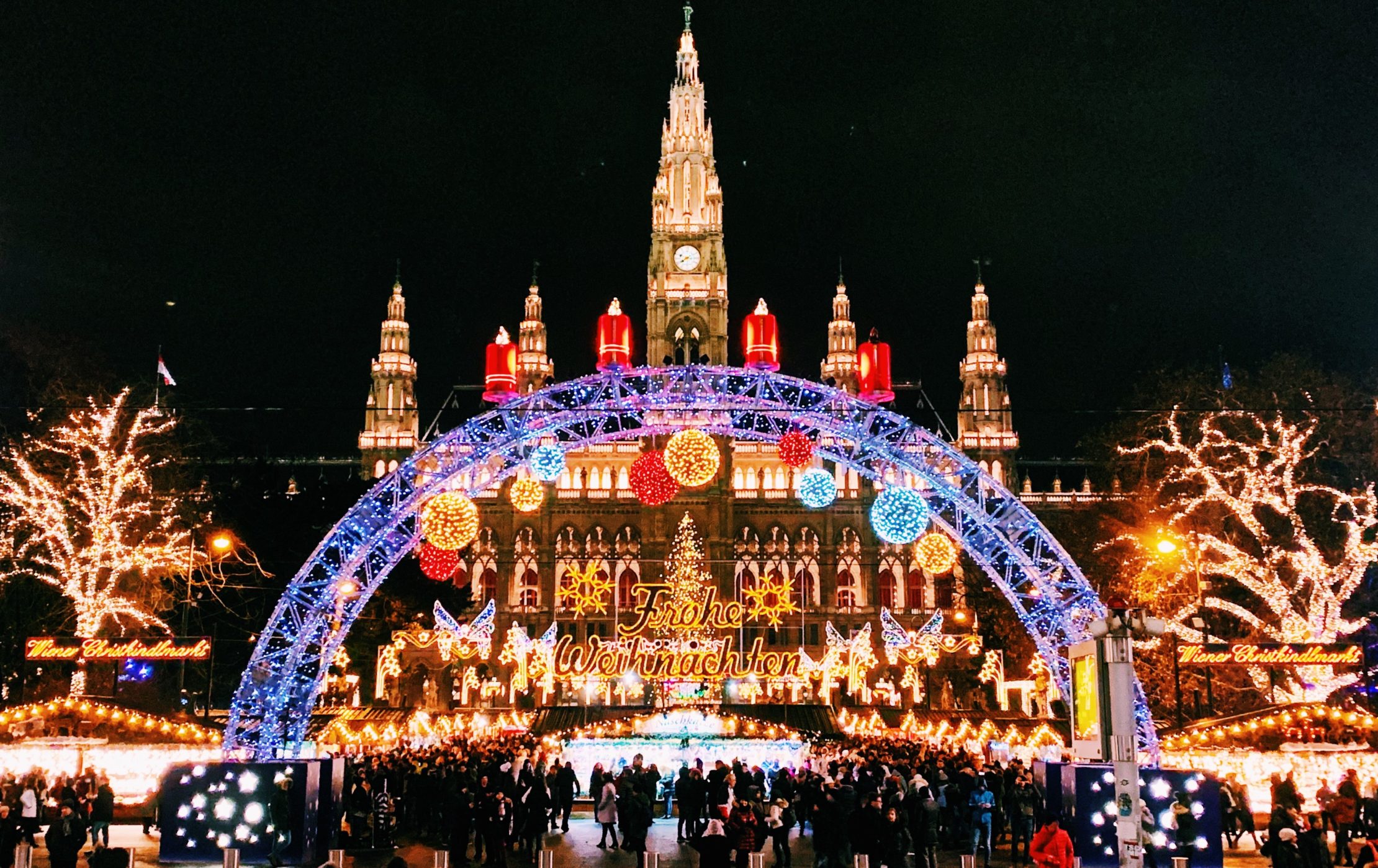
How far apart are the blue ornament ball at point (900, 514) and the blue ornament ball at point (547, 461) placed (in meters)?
5.33

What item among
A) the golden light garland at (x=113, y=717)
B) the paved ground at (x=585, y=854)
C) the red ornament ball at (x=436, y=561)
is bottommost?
the paved ground at (x=585, y=854)

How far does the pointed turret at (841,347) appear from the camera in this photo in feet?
224

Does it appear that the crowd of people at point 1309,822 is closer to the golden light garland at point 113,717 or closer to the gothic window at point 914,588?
the golden light garland at point 113,717

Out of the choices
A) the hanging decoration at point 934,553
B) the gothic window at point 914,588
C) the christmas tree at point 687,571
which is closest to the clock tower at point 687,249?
the christmas tree at point 687,571

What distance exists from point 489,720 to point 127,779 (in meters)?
24.3

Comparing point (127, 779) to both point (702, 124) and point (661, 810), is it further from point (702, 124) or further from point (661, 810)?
point (702, 124)

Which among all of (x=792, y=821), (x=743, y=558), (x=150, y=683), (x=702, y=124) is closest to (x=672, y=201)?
(x=702, y=124)

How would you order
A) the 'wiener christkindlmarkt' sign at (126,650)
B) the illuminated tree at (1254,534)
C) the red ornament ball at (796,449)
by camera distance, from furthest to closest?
the illuminated tree at (1254,534) → the 'wiener christkindlmarkt' sign at (126,650) → the red ornament ball at (796,449)

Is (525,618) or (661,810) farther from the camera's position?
(525,618)

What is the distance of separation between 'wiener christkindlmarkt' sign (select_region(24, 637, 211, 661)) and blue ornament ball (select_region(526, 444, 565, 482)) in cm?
606

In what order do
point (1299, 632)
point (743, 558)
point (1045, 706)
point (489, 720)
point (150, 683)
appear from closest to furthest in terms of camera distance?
point (1299, 632), point (150, 683), point (489, 720), point (1045, 706), point (743, 558)

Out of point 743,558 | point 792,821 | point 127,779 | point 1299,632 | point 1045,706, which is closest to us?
point 792,821

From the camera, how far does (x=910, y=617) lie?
62594 millimetres

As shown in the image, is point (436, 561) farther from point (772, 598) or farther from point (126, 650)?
point (772, 598)
